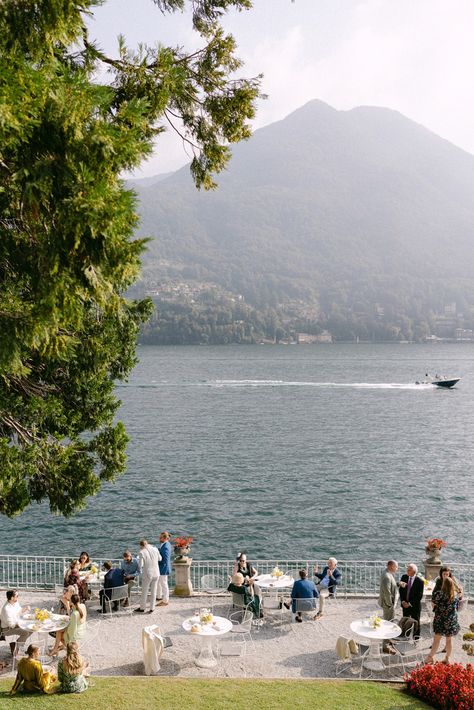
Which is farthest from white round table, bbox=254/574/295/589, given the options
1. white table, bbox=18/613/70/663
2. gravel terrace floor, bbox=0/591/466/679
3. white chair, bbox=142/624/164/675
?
white table, bbox=18/613/70/663

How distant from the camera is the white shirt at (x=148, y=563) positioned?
15.6 metres

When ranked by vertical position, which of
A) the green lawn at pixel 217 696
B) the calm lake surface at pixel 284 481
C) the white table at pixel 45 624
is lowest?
the calm lake surface at pixel 284 481

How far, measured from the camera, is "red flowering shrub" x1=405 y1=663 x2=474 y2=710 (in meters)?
10.8

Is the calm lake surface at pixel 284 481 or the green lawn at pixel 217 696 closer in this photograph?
the green lawn at pixel 217 696

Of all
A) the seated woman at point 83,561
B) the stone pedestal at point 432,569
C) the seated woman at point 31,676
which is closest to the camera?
the seated woman at point 31,676

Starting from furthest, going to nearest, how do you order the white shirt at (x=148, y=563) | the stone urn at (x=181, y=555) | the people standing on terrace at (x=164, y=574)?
the stone urn at (x=181, y=555) → the people standing on terrace at (x=164, y=574) → the white shirt at (x=148, y=563)

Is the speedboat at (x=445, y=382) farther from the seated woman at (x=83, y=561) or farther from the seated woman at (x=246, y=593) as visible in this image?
the seated woman at (x=246, y=593)

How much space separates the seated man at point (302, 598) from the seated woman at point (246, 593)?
83 centimetres

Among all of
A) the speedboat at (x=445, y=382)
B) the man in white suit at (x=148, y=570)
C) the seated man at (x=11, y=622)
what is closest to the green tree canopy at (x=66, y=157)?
the seated man at (x=11, y=622)

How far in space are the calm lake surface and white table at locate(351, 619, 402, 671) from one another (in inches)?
664

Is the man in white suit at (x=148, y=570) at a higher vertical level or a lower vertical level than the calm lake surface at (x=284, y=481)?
higher

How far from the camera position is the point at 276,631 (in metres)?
14.9

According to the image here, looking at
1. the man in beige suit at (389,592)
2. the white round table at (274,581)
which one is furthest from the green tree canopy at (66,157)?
the white round table at (274,581)

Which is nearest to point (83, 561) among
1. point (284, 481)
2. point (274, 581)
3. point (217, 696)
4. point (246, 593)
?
point (246, 593)
